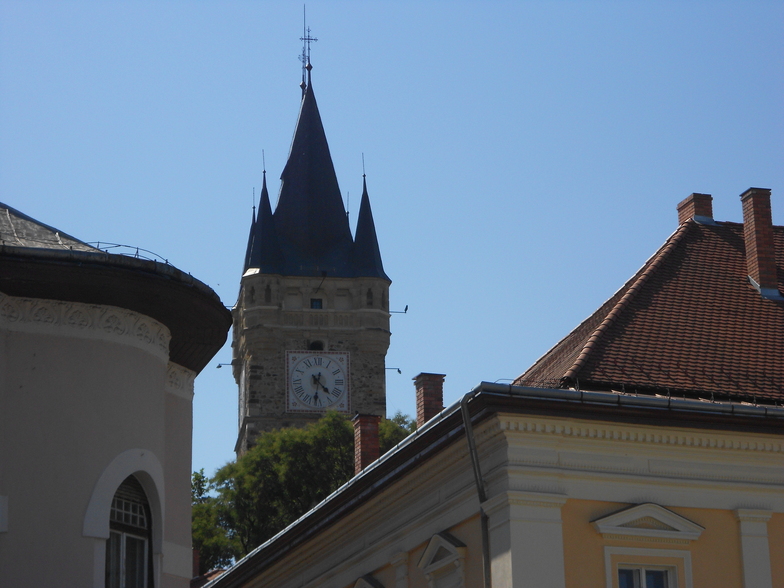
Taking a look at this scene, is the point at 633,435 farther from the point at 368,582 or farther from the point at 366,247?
the point at 366,247

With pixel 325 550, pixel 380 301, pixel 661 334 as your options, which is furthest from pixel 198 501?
pixel 661 334

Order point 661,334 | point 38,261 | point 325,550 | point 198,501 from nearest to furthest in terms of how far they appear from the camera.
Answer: point 38,261 → point 661,334 → point 325,550 → point 198,501

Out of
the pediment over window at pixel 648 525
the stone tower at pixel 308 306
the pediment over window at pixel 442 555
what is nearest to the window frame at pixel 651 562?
the pediment over window at pixel 648 525

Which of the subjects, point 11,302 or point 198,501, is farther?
point 198,501

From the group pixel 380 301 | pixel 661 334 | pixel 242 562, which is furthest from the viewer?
pixel 380 301

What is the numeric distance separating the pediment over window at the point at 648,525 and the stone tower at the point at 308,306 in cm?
6172

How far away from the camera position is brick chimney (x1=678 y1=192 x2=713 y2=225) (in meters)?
23.9

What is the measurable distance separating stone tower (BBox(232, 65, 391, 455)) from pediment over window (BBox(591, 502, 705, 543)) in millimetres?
61722

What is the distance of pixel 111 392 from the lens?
1675 centimetres

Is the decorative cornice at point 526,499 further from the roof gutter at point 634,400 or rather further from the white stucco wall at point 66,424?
the white stucco wall at point 66,424

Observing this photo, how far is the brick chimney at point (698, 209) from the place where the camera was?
23875 millimetres

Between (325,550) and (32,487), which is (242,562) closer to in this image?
(325,550)

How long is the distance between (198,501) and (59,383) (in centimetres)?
4257

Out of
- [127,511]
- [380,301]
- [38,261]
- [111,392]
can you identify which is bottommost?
[127,511]
